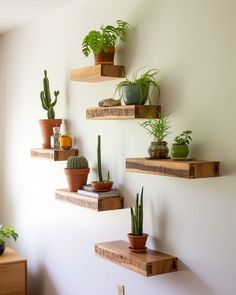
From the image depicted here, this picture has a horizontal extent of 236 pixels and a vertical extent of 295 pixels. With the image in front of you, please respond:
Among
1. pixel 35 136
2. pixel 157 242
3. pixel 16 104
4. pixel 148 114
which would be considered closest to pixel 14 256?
pixel 35 136

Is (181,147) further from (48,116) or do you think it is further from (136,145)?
(48,116)

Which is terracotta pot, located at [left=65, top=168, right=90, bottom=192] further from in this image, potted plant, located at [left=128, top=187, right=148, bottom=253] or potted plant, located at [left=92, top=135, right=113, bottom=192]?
potted plant, located at [left=128, top=187, right=148, bottom=253]

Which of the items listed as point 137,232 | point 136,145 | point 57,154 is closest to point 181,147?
point 136,145

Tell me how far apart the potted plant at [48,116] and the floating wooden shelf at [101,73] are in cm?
55

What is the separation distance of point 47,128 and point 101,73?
837 millimetres

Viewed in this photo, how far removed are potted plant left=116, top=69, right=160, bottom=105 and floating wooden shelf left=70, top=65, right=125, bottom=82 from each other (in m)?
0.15

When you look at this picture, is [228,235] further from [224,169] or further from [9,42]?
[9,42]

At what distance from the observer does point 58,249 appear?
3316mm

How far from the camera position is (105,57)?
2.59 m

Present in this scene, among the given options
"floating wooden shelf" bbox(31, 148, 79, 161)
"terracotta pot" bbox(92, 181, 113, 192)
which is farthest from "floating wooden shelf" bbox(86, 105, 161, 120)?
"floating wooden shelf" bbox(31, 148, 79, 161)

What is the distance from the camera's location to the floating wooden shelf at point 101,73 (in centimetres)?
Result: 254

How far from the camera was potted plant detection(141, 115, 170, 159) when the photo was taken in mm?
2232

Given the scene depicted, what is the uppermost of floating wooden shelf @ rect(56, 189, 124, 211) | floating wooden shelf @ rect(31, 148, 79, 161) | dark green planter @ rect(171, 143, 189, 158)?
dark green planter @ rect(171, 143, 189, 158)

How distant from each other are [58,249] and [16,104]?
53.4 inches
